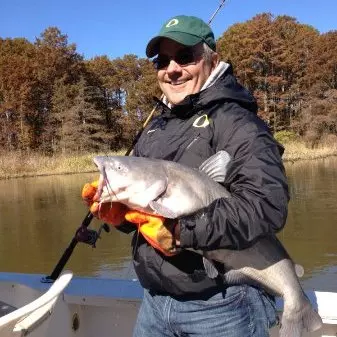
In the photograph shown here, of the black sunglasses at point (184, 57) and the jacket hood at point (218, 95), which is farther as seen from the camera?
the black sunglasses at point (184, 57)

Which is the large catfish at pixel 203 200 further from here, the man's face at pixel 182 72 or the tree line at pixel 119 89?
the tree line at pixel 119 89

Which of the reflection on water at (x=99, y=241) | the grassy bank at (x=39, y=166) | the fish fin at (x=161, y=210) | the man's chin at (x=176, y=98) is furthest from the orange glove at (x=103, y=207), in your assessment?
the grassy bank at (x=39, y=166)

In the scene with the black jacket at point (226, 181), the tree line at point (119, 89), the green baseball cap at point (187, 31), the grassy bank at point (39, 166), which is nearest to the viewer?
the black jacket at point (226, 181)

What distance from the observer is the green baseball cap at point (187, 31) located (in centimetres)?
222

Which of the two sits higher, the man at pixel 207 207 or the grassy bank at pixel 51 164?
the man at pixel 207 207

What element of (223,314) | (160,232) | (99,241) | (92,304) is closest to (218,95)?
(160,232)

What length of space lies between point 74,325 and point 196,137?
5.95 feet

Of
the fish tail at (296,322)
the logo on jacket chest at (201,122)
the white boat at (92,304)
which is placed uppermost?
the logo on jacket chest at (201,122)

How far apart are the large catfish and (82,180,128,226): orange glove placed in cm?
10

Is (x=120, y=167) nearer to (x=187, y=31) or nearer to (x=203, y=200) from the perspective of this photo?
(x=203, y=200)

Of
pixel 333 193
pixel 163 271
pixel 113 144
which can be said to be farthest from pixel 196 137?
pixel 113 144

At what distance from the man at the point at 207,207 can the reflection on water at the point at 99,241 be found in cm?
445

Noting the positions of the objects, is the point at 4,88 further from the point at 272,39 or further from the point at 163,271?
the point at 163,271

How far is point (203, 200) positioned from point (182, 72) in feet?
2.07
